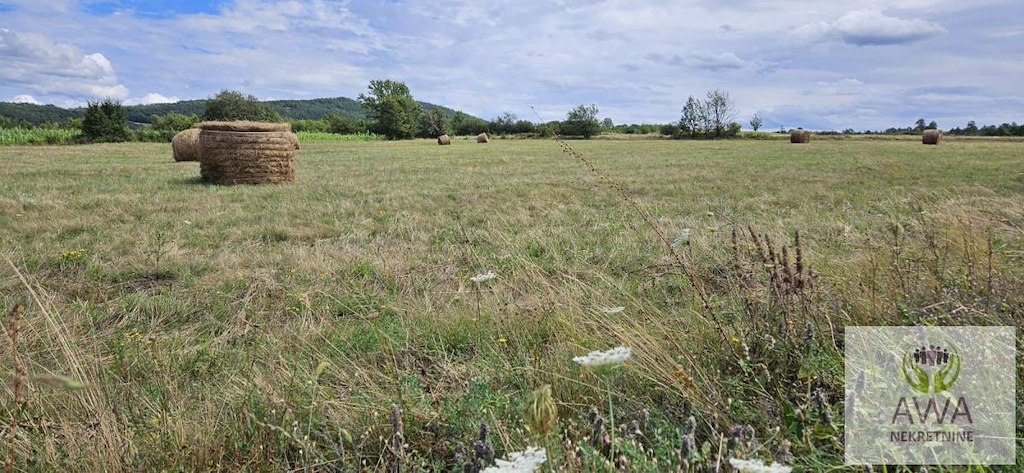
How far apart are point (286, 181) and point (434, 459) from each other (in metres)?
11.4

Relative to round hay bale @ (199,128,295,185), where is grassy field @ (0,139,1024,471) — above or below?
below

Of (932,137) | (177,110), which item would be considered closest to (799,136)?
(932,137)

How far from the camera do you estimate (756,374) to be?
7.17 feet

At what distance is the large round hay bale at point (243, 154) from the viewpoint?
11773 mm

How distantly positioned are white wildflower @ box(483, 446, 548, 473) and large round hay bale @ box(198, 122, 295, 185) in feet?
39.1

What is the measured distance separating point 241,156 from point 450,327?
10331 millimetres

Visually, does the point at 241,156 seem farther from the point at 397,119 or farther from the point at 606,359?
the point at 397,119

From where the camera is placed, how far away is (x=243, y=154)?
1184 cm

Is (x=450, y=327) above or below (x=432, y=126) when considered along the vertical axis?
below

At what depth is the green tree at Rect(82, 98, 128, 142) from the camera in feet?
133

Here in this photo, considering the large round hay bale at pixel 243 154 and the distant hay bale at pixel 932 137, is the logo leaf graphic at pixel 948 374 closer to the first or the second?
the large round hay bale at pixel 243 154

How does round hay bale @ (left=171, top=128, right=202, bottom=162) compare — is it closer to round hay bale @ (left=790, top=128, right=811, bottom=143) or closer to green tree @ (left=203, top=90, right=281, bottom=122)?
round hay bale @ (left=790, top=128, right=811, bottom=143)

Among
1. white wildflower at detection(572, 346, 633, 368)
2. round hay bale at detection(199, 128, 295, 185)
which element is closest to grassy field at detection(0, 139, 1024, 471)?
white wildflower at detection(572, 346, 633, 368)

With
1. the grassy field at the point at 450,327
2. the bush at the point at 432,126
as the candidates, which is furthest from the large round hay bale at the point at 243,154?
the bush at the point at 432,126
